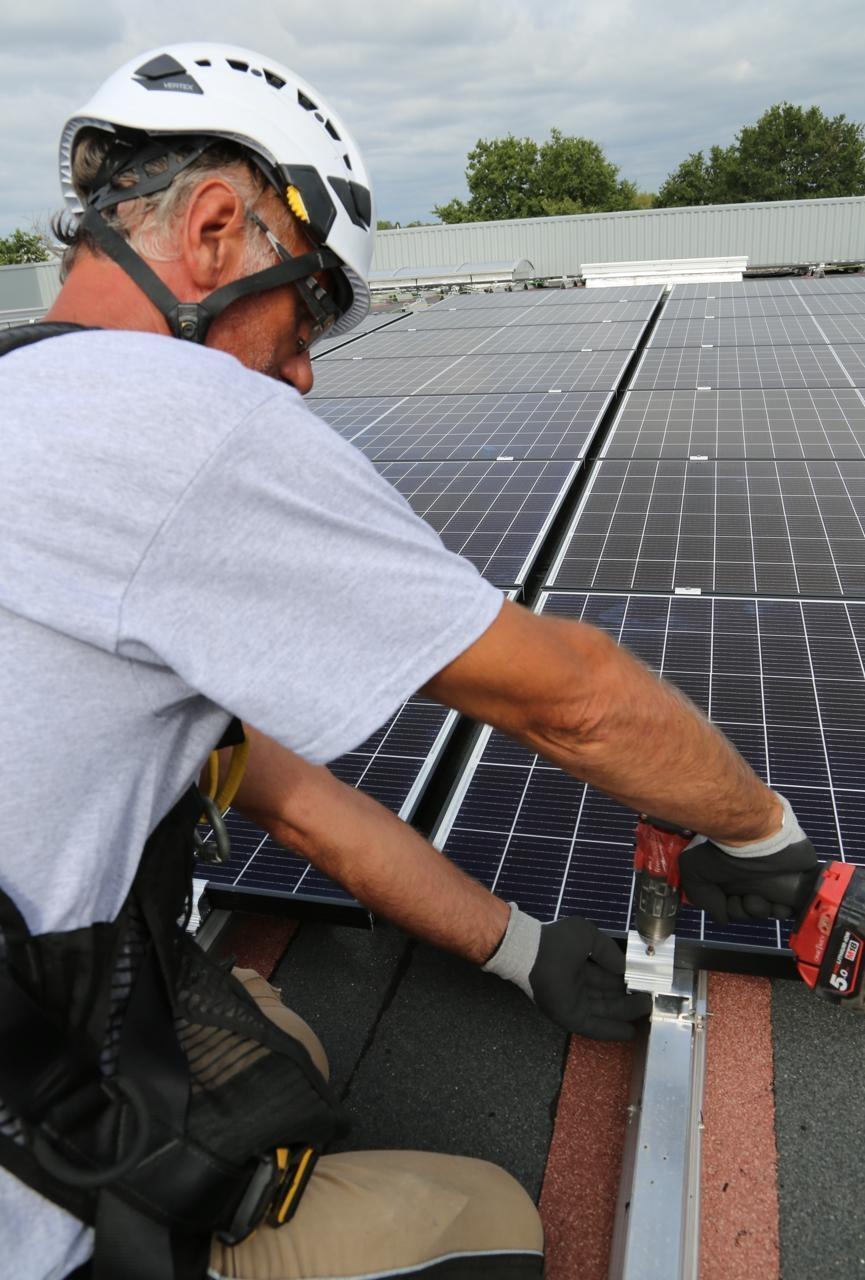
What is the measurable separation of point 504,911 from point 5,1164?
143 cm

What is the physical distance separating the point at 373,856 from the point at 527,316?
39.9 feet

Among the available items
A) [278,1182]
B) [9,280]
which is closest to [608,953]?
[278,1182]

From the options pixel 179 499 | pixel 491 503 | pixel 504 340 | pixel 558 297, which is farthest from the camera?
pixel 558 297

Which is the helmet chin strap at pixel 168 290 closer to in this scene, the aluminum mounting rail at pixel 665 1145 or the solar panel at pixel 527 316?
the aluminum mounting rail at pixel 665 1145

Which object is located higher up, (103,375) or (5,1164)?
(103,375)

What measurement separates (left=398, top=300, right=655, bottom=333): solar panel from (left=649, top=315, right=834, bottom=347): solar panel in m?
1.04

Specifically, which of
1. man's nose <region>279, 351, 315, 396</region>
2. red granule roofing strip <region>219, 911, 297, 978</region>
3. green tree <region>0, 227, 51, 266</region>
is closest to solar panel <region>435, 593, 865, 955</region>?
red granule roofing strip <region>219, 911, 297, 978</region>

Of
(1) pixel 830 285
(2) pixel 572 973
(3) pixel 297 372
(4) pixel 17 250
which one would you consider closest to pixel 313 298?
(3) pixel 297 372

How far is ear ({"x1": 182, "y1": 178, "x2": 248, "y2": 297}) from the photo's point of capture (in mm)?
1868

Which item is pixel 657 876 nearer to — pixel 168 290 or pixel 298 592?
pixel 298 592

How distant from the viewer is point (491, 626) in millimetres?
1460

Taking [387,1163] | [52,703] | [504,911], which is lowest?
[387,1163]

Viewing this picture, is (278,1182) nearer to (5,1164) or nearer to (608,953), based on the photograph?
(5,1164)

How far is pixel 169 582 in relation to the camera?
1.30 m
